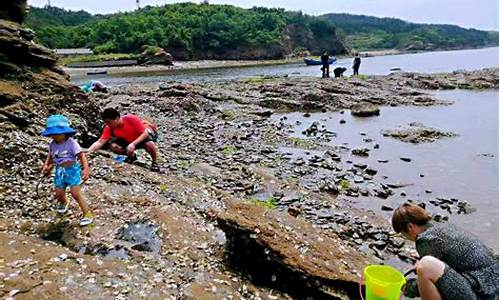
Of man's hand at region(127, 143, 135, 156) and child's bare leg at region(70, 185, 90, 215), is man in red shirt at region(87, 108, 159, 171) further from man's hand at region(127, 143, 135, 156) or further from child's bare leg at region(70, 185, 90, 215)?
child's bare leg at region(70, 185, 90, 215)

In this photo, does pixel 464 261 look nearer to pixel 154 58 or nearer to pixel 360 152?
pixel 360 152

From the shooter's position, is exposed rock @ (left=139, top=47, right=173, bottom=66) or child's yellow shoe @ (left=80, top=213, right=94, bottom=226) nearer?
child's yellow shoe @ (left=80, top=213, right=94, bottom=226)

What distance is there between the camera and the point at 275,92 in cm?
3959

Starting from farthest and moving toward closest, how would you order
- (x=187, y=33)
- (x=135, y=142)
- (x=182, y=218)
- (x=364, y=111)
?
(x=187, y=33) < (x=364, y=111) < (x=135, y=142) < (x=182, y=218)

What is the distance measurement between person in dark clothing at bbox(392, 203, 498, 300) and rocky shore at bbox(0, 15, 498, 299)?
193cm

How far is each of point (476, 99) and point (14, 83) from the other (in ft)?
123

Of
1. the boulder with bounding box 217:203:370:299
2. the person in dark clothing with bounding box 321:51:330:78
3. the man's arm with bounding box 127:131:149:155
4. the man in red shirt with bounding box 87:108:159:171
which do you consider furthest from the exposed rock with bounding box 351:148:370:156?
the person in dark clothing with bounding box 321:51:330:78

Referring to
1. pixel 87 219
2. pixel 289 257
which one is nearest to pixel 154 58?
pixel 87 219

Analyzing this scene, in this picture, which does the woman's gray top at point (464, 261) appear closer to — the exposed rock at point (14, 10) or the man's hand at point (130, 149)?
the man's hand at point (130, 149)

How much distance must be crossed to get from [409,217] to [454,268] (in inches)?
31.9

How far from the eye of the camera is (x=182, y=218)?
9328mm

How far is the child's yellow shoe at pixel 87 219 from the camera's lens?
8.47m

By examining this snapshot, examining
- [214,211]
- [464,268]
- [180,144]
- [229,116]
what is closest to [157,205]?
[214,211]

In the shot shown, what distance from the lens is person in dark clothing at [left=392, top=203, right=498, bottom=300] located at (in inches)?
202
